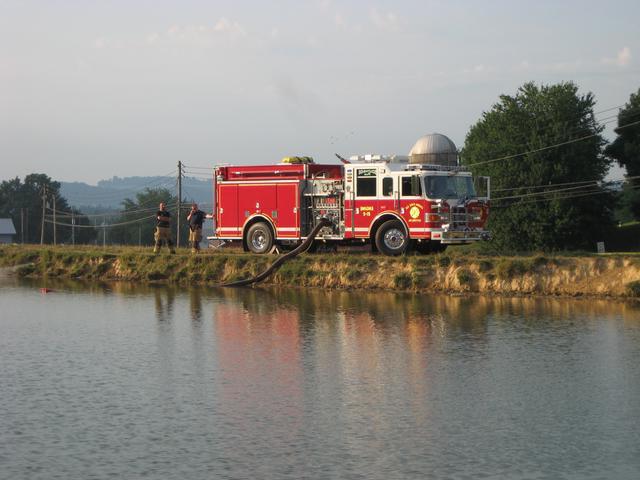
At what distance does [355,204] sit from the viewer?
103ft

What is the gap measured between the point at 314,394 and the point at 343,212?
17.9 metres

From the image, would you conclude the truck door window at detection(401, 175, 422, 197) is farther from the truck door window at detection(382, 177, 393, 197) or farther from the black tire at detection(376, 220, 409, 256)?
the black tire at detection(376, 220, 409, 256)

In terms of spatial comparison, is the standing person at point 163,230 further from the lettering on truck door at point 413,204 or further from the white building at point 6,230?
the white building at point 6,230

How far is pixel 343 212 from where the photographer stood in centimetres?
3206

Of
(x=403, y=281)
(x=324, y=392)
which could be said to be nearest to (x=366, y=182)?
(x=403, y=281)

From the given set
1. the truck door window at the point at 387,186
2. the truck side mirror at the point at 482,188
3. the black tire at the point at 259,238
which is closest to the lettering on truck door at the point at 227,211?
the black tire at the point at 259,238

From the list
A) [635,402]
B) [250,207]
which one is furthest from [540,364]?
[250,207]

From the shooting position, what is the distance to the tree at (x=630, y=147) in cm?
6969

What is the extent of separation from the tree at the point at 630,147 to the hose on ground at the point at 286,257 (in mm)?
41956

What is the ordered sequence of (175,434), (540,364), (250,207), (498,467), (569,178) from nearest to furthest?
(498,467)
(175,434)
(540,364)
(250,207)
(569,178)

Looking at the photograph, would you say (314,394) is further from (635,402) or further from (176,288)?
(176,288)

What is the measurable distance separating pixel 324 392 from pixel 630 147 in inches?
2342

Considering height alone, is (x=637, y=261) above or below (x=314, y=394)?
above

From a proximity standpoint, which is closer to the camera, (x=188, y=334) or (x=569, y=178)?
(x=188, y=334)
